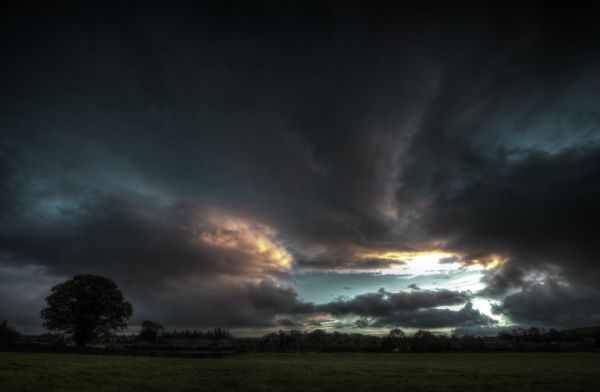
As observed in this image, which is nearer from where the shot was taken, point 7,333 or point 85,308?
point 85,308

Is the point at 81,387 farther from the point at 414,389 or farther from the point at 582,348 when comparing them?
the point at 582,348

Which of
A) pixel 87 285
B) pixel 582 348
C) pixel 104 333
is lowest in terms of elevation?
pixel 582 348

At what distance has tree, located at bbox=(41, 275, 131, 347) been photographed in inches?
2864

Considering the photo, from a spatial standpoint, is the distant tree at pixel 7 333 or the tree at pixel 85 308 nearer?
the tree at pixel 85 308

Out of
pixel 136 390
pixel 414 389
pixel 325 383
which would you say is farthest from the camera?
pixel 325 383

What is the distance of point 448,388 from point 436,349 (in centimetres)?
9198

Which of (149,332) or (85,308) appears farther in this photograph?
(149,332)

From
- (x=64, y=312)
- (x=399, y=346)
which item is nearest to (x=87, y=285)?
(x=64, y=312)

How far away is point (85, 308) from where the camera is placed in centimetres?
7406

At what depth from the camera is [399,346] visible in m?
115

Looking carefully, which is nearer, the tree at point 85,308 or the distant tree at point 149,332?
the tree at point 85,308

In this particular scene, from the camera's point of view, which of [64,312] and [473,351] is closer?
[64,312]

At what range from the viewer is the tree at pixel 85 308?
72750mm

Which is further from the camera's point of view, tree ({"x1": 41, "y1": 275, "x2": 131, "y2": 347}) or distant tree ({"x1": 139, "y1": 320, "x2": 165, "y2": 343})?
distant tree ({"x1": 139, "y1": 320, "x2": 165, "y2": 343})
